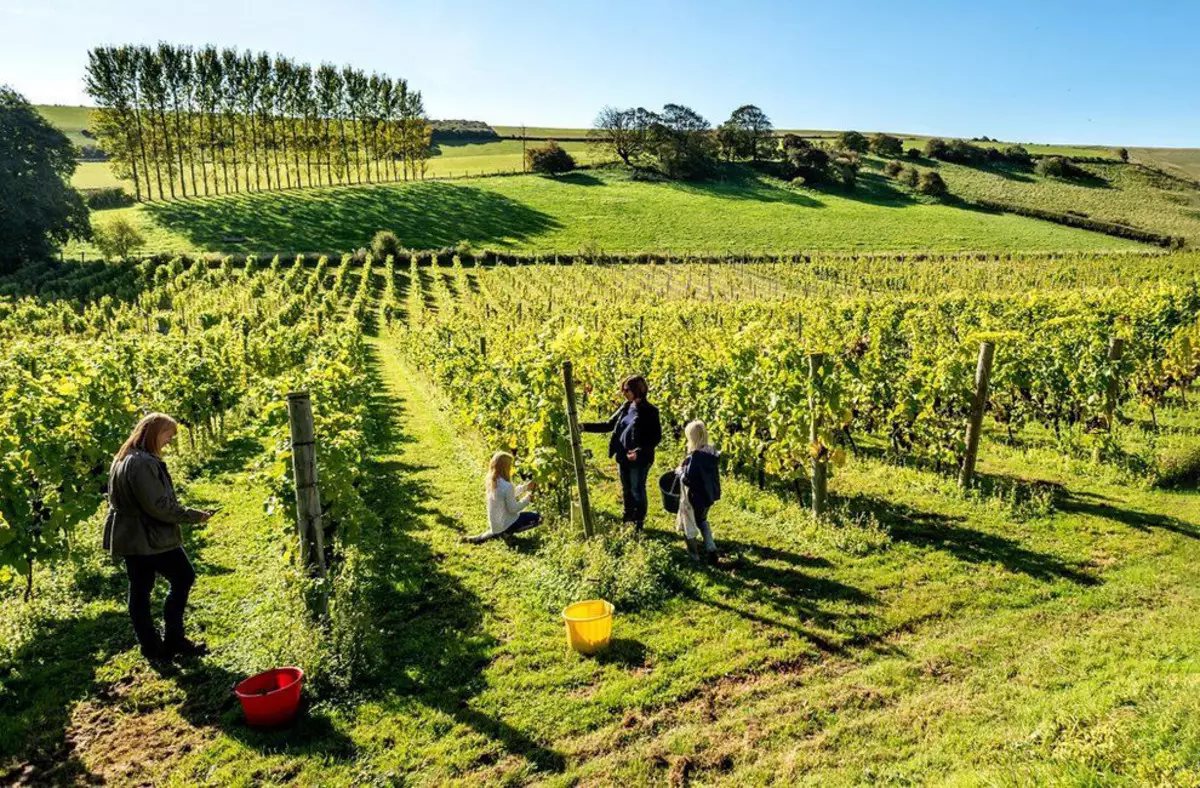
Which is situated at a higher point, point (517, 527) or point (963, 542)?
point (963, 542)

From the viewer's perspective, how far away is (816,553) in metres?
7.25

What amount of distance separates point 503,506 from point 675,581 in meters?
2.29

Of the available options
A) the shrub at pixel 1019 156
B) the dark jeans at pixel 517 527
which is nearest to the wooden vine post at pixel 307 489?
the dark jeans at pixel 517 527

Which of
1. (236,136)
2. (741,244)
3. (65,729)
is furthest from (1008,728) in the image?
(236,136)

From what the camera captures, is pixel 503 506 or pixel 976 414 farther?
pixel 976 414

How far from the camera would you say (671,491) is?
24.6 feet

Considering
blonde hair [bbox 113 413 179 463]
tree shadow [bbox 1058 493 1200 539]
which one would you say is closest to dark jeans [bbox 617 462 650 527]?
blonde hair [bbox 113 413 179 463]

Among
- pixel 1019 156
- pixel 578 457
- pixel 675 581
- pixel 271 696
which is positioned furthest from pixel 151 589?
pixel 1019 156

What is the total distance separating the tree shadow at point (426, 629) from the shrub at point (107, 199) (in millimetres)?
62287

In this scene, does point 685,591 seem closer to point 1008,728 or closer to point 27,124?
point 1008,728

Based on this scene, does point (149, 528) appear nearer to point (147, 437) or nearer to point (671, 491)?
point (147, 437)

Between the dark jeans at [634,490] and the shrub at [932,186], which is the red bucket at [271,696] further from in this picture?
the shrub at [932,186]

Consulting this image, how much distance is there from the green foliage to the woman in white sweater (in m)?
48.4

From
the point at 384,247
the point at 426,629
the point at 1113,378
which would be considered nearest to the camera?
the point at 426,629
